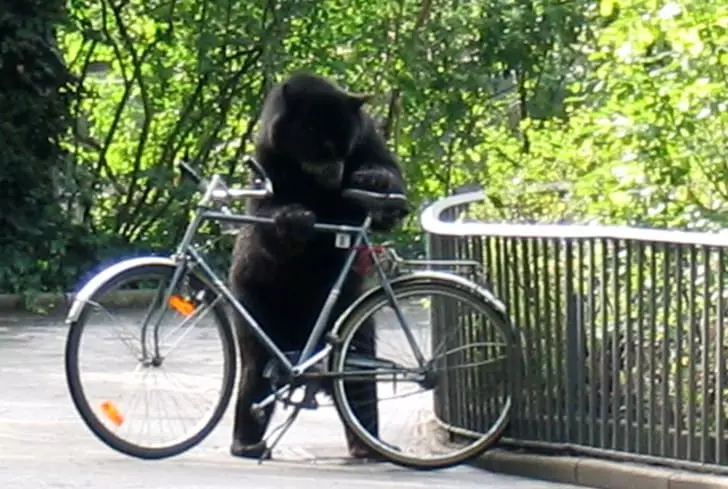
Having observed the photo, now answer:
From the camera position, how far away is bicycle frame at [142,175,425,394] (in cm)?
782

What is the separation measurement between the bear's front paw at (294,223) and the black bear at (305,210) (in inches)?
2.8

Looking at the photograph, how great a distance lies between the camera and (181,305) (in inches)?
309

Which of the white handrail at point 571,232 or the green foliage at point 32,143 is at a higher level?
the green foliage at point 32,143

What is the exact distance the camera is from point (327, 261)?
803 centimetres

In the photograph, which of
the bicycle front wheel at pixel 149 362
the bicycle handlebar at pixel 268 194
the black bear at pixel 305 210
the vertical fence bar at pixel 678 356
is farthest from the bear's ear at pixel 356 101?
the vertical fence bar at pixel 678 356

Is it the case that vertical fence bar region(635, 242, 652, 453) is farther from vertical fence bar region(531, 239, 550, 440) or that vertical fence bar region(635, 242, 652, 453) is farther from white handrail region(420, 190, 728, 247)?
vertical fence bar region(531, 239, 550, 440)

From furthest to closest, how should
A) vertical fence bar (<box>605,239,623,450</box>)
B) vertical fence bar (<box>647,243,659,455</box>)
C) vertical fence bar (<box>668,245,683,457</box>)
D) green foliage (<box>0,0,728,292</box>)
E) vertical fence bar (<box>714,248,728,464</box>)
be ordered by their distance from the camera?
green foliage (<box>0,0,728,292</box>) < vertical fence bar (<box>605,239,623,450</box>) < vertical fence bar (<box>647,243,659,455</box>) < vertical fence bar (<box>668,245,683,457</box>) < vertical fence bar (<box>714,248,728,464</box>)

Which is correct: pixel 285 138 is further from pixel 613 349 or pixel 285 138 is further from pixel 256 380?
pixel 613 349

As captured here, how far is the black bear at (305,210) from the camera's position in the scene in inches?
313

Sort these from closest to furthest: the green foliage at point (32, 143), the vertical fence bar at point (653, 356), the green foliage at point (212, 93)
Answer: the vertical fence bar at point (653, 356) → the green foliage at point (32, 143) → the green foliage at point (212, 93)

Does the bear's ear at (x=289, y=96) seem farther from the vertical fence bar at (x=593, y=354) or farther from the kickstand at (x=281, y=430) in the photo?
the vertical fence bar at (x=593, y=354)

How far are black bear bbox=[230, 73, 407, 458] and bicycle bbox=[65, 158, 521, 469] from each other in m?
0.08

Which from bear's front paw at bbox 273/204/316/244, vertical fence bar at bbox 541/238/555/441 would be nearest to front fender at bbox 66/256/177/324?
bear's front paw at bbox 273/204/316/244

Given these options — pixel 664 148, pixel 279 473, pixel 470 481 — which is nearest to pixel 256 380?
pixel 279 473
